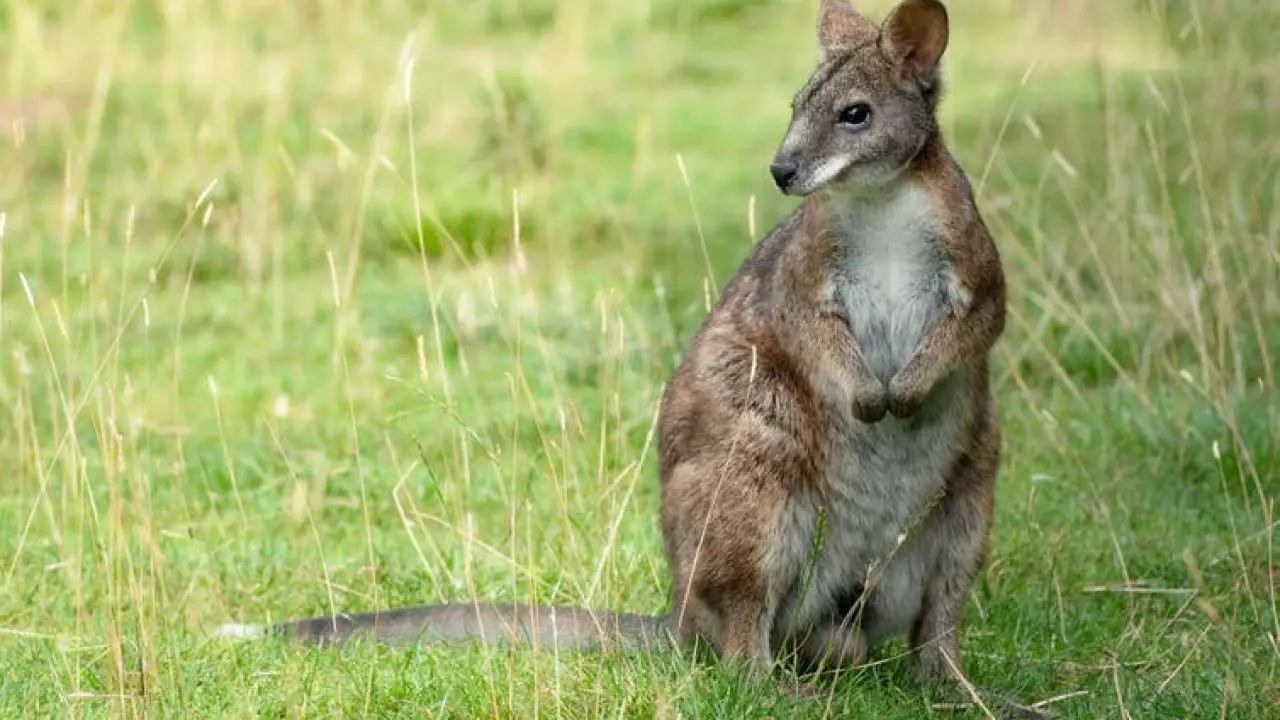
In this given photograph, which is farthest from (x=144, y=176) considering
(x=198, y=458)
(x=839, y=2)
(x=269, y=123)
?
(x=839, y=2)

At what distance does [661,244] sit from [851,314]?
15.0 ft

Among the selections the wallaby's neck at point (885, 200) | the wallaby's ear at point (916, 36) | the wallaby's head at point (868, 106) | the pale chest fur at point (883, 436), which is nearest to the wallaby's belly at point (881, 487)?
Result: the pale chest fur at point (883, 436)

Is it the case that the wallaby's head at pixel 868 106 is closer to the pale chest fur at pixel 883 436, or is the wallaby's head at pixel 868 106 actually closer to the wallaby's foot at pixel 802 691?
the pale chest fur at pixel 883 436

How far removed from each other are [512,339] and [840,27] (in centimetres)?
319

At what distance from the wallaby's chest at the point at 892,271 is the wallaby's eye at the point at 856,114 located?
175 mm

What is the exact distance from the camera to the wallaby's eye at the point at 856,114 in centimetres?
463

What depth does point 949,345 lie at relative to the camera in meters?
4.62

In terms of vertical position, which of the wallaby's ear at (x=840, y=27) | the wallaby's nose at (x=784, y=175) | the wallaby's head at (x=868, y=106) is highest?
the wallaby's ear at (x=840, y=27)

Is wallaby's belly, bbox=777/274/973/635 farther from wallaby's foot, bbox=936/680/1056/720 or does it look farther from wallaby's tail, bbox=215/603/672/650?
wallaby's tail, bbox=215/603/672/650

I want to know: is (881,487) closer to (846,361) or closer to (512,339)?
(846,361)

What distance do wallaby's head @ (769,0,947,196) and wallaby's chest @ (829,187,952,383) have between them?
85 millimetres

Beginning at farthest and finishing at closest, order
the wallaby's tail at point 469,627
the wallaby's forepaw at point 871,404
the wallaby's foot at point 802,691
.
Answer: the wallaby's tail at point 469,627 → the wallaby's forepaw at point 871,404 → the wallaby's foot at point 802,691

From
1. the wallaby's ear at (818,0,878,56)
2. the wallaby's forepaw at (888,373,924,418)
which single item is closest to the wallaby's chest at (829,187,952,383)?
the wallaby's forepaw at (888,373,924,418)

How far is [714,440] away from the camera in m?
4.70
